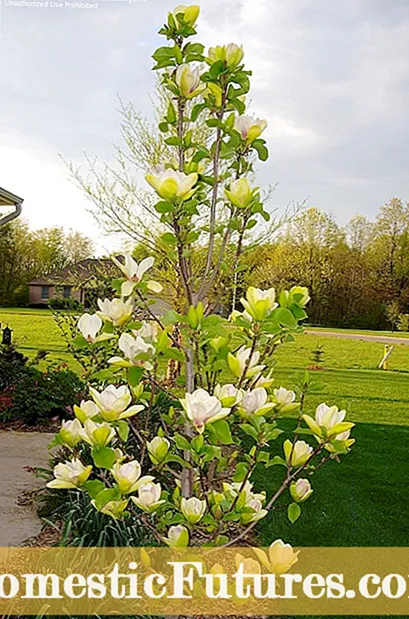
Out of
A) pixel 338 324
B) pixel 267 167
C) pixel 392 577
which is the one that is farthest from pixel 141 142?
pixel 338 324

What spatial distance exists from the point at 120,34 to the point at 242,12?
0.90 m

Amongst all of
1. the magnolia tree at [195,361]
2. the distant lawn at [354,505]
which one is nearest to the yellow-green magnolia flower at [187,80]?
the magnolia tree at [195,361]

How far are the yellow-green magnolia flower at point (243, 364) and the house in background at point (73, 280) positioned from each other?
8.88 ft

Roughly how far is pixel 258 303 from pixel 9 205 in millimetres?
3762

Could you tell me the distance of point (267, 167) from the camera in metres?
5.26

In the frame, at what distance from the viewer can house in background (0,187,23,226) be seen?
13.1 feet

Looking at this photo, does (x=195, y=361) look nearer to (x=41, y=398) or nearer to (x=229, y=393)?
(x=229, y=393)

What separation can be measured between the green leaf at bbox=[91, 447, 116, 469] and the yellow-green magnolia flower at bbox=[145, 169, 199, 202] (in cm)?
37

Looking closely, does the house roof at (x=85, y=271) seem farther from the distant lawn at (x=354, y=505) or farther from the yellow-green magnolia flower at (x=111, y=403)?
the yellow-green magnolia flower at (x=111, y=403)

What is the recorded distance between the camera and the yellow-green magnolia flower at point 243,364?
0.97m

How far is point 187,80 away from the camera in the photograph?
3.49ft

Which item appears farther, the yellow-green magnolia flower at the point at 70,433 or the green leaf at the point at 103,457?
the yellow-green magnolia flower at the point at 70,433

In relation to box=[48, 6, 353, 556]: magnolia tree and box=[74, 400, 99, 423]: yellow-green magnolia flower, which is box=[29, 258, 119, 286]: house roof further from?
box=[74, 400, 99, 423]: yellow-green magnolia flower

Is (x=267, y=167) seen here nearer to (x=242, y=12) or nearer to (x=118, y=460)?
(x=242, y=12)
